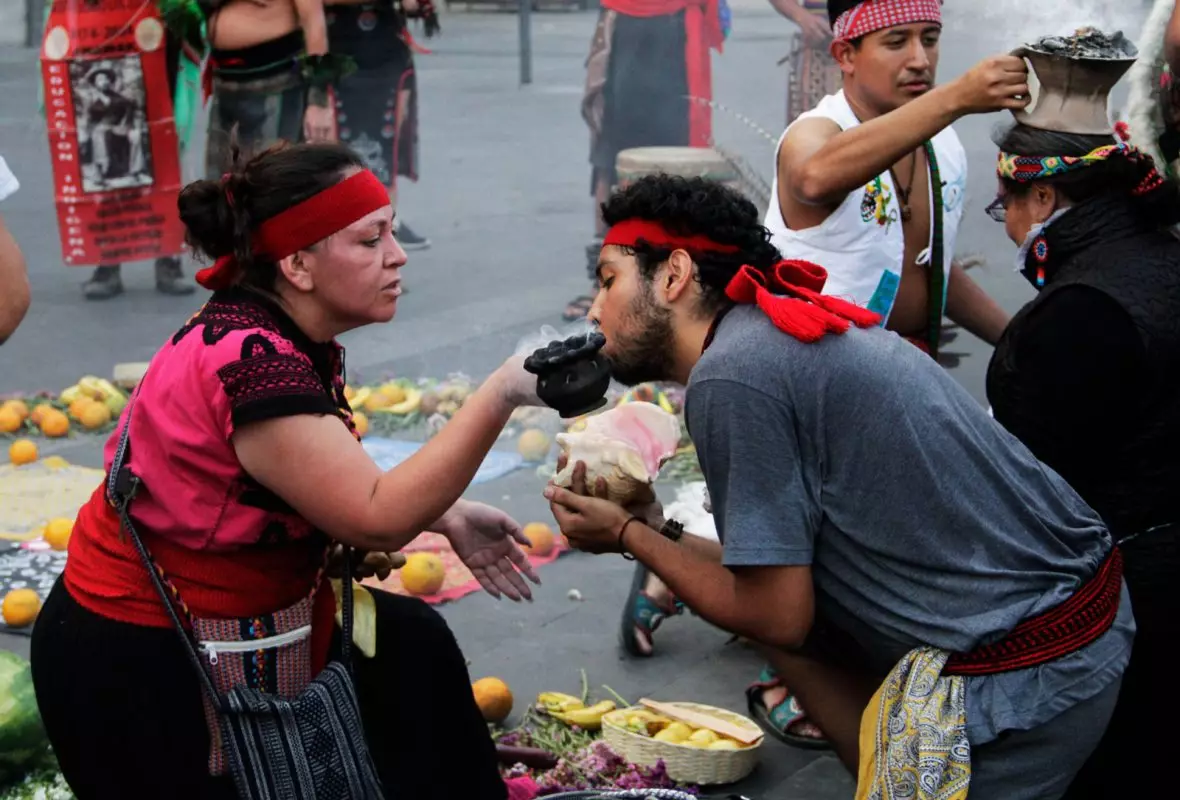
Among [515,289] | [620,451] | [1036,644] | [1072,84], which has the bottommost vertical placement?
[515,289]

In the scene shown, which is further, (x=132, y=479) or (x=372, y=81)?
(x=372, y=81)

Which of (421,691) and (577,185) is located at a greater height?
(421,691)

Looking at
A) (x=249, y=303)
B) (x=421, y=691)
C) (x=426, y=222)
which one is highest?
(x=249, y=303)

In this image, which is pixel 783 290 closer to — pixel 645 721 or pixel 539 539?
pixel 645 721

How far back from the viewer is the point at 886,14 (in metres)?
3.79

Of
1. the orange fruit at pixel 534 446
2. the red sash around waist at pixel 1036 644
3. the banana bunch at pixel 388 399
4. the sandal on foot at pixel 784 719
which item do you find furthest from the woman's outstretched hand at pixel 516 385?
the banana bunch at pixel 388 399

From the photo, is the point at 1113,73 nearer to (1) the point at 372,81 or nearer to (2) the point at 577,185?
(1) the point at 372,81

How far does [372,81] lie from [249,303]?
19.2 feet

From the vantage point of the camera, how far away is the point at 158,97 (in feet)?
26.4

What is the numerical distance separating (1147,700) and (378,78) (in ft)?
20.6

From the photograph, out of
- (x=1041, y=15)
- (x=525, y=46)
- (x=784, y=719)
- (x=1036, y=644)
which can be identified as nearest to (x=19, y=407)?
(x=784, y=719)

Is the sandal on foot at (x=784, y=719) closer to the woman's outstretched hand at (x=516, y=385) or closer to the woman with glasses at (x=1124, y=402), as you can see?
the woman with glasses at (x=1124, y=402)

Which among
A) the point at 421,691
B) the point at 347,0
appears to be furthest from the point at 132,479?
the point at 347,0

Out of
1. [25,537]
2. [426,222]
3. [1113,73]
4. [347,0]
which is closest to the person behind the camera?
[1113,73]
